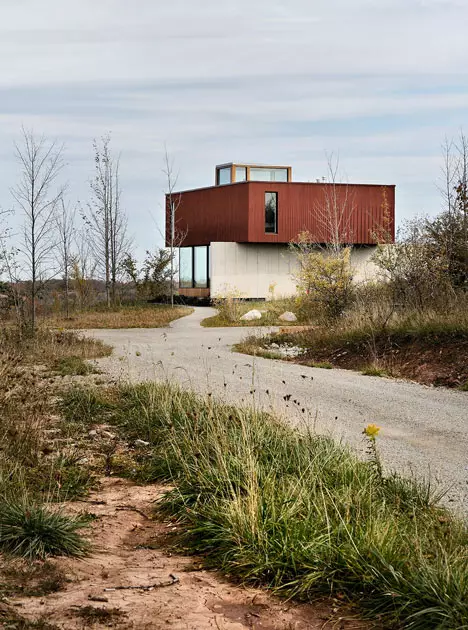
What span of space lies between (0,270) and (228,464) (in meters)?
17.7

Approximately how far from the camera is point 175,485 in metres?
5.78

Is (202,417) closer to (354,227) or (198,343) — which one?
(198,343)

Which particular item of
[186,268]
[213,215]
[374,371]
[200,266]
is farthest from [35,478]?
[186,268]

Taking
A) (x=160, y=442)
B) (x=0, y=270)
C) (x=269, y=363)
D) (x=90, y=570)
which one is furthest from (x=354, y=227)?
(x=90, y=570)

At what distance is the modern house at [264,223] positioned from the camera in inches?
1459

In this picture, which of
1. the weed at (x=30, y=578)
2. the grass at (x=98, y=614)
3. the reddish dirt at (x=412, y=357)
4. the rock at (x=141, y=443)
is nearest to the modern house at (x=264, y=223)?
the reddish dirt at (x=412, y=357)

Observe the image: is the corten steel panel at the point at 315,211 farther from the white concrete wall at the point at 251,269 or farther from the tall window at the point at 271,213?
the white concrete wall at the point at 251,269

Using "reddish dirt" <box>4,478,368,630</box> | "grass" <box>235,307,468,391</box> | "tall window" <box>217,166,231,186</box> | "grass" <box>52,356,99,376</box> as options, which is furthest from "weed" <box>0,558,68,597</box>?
"tall window" <box>217,166,231,186</box>

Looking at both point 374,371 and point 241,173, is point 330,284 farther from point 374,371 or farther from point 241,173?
point 241,173

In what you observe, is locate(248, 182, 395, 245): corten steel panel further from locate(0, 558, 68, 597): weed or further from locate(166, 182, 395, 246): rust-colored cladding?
locate(0, 558, 68, 597): weed

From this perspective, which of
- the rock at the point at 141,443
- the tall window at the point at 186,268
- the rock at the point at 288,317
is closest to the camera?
the rock at the point at 141,443

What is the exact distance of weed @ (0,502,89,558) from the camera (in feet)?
14.4

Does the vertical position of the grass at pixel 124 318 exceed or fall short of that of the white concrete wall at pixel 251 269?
it falls short

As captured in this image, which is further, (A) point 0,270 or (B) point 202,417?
(A) point 0,270
